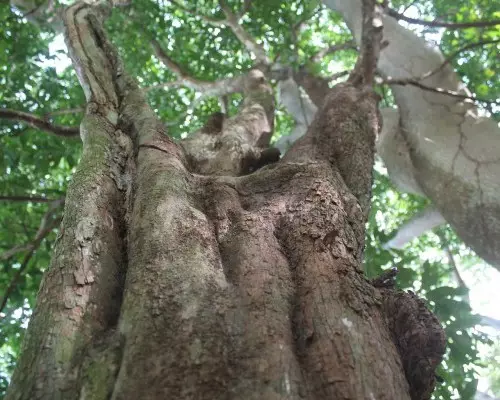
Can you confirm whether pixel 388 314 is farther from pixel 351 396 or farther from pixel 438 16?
pixel 438 16

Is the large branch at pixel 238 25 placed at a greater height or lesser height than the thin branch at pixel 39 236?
greater

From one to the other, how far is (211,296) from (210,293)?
1cm

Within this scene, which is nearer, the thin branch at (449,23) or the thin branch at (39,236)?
the thin branch at (39,236)

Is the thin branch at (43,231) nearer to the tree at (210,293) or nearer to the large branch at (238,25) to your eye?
the tree at (210,293)

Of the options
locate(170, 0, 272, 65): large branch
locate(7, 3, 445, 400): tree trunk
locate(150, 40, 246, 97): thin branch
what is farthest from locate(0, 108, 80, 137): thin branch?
→ locate(170, 0, 272, 65): large branch

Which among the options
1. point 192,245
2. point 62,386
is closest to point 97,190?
point 192,245

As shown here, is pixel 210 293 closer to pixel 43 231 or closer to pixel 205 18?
pixel 43 231

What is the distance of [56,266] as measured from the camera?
1467 mm

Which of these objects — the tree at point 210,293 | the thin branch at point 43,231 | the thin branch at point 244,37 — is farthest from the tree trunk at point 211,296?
the thin branch at point 244,37

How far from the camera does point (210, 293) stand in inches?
51.5

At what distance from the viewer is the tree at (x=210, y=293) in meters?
1.12

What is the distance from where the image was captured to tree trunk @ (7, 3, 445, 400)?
1113 millimetres

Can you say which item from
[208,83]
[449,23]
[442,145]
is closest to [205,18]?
[208,83]

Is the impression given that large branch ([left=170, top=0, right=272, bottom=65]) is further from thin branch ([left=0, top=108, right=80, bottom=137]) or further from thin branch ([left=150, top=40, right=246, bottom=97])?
thin branch ([left=0, top=108, right=80, bottom=137])
